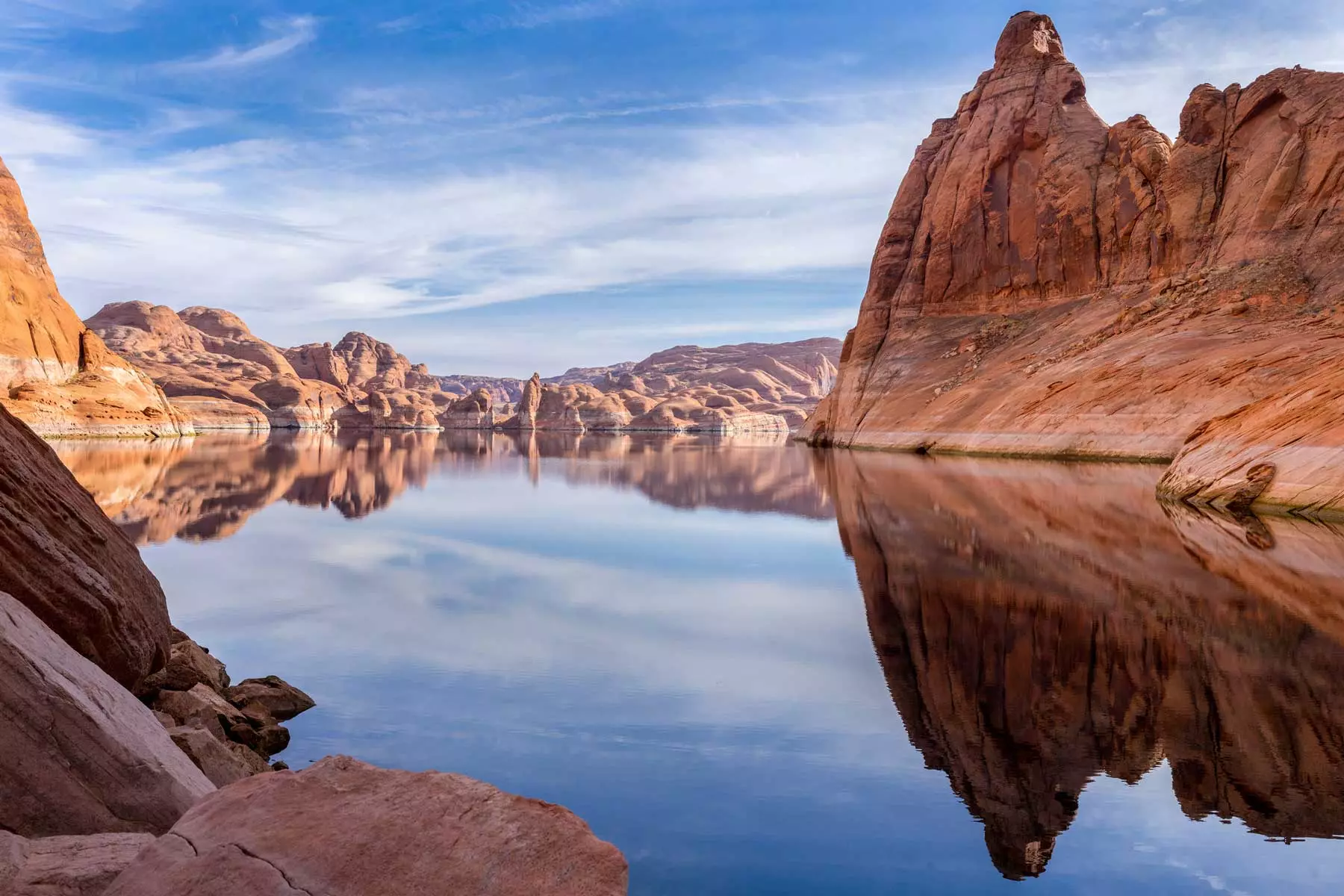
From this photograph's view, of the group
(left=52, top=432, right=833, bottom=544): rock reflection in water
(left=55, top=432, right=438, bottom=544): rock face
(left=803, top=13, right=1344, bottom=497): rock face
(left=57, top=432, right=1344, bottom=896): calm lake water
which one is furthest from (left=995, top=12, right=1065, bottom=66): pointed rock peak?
(left=57, top=432, right=1344, bottom=896): calm lake water

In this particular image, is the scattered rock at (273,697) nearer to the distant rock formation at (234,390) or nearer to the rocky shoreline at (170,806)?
the rocky shoreline at (170,806)

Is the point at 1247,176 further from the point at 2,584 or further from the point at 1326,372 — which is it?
the point at 2,584

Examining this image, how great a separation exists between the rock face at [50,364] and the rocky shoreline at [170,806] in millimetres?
72912

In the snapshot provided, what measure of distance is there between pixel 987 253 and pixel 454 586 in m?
66.5

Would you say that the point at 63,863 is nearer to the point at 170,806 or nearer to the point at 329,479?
the point at 170,806

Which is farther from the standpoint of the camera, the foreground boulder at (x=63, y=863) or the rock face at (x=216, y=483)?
the rock face at (x=216, y=483)

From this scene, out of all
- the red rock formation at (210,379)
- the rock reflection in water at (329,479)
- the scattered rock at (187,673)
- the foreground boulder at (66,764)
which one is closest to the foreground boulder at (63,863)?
the foreground boulder at (66,764)

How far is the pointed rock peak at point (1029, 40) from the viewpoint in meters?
76.0

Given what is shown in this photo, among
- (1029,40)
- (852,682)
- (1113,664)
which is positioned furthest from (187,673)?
(1029,40)

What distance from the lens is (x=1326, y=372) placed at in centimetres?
2223

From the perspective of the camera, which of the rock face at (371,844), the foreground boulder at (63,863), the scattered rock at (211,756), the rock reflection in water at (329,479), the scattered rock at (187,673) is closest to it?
the rock face at (371,844)

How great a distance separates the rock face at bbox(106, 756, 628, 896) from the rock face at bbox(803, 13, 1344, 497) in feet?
76.0

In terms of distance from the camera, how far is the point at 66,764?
4.34m

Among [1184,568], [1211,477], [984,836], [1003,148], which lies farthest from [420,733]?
[1003,148]
